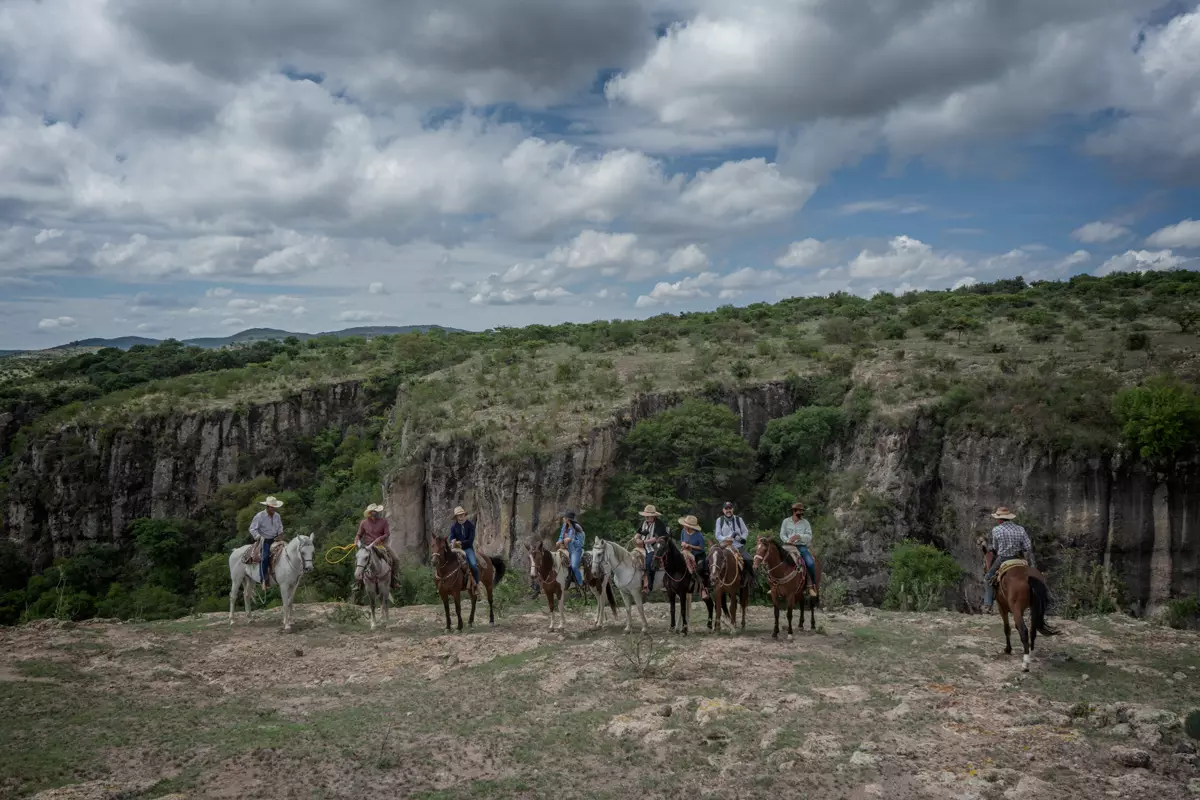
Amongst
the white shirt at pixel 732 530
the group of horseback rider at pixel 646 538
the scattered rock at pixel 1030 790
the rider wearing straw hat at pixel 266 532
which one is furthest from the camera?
the rider wearing straw hat at pixel 266 532

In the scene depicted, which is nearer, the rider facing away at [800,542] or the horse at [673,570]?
the rider facing away at [800,542]

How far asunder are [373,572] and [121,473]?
44.9 m

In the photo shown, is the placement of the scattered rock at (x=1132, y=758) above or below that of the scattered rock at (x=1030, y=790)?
above

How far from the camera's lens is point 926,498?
88.5ft

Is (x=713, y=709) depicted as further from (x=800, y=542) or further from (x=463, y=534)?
(x=463, y=534)

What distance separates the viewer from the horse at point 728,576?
41.1ft

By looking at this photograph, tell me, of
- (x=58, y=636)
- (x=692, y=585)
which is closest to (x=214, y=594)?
(x=58, y=636)

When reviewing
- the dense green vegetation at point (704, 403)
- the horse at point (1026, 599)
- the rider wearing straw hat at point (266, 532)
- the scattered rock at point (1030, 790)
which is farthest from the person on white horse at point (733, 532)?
the dense green vegetation at point (704, 403)

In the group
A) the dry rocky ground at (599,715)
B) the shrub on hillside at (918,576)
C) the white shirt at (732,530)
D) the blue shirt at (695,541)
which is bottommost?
the shrub on hillside at (918,576)

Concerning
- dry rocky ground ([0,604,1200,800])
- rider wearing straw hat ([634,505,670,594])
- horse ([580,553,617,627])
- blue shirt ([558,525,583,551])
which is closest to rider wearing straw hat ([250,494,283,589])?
dry rocky ground ([0,604,1200,800])

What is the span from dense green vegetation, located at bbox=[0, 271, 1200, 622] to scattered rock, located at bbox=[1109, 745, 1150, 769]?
12.7 meters

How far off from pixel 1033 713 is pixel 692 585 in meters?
5.69

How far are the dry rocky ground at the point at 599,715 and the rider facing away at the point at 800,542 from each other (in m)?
1.11

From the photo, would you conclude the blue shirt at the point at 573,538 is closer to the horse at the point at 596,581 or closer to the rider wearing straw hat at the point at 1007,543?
the horse at the point at 596,581
